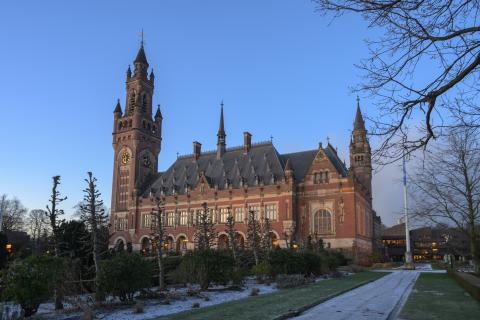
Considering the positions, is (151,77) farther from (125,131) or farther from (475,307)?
(475,307)

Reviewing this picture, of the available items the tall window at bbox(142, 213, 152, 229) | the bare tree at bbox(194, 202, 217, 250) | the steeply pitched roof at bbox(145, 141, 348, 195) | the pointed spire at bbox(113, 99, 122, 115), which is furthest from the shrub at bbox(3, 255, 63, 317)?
the pointed spire at bbox(113, 99, 122, 115)

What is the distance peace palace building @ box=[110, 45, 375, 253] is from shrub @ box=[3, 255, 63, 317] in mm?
38272

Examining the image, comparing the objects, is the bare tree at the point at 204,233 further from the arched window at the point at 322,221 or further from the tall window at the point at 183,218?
the tall window at the point at 183,218

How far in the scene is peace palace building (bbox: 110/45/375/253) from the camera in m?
57.5

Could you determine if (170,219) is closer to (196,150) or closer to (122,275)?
(196,150)

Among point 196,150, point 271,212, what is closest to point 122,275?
point 271,212

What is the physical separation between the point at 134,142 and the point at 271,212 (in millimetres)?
29075

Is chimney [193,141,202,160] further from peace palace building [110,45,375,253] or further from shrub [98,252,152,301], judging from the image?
shrub [98,252,152,301]

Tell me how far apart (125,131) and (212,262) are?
58.7m

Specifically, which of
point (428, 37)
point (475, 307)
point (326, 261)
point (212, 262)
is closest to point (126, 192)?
point (326, 261)

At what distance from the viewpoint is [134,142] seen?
75.0 metres

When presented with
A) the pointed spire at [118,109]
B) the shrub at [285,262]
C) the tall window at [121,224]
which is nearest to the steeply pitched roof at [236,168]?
the tall window at [121,224]

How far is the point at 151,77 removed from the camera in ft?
268

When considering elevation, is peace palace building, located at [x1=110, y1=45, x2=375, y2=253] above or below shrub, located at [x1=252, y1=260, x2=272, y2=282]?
above
